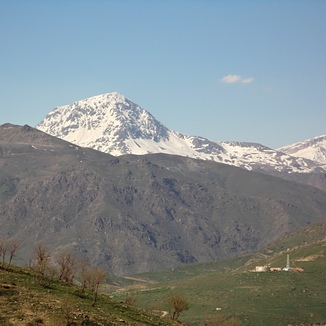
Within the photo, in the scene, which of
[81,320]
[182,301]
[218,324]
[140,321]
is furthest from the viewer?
[218,324]

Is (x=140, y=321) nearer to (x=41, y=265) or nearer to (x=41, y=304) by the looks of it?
(x=41, y=304)

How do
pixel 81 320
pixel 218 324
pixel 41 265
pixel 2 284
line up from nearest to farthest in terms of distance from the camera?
pixel 81 320
pixel 2 284
pixel 41 265
pixel 218 324

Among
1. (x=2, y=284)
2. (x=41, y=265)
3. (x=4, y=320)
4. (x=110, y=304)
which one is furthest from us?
(x=41, y=265)

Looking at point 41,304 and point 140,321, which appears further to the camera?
point 140,321

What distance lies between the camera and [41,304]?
91500 millimetres

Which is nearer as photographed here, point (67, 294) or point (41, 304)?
point (41, 304)

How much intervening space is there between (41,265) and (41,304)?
41.9m

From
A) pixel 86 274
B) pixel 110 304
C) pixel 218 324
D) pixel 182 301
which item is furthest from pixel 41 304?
pixel 218 324

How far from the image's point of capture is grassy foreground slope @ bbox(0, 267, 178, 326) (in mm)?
84750

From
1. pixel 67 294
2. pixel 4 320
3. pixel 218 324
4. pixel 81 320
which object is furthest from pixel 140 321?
pixel 218 324

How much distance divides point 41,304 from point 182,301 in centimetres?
6607

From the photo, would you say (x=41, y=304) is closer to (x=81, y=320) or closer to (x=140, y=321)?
(x=81, y=320)

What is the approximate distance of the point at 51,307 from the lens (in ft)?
298

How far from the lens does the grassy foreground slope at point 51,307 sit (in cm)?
8475
